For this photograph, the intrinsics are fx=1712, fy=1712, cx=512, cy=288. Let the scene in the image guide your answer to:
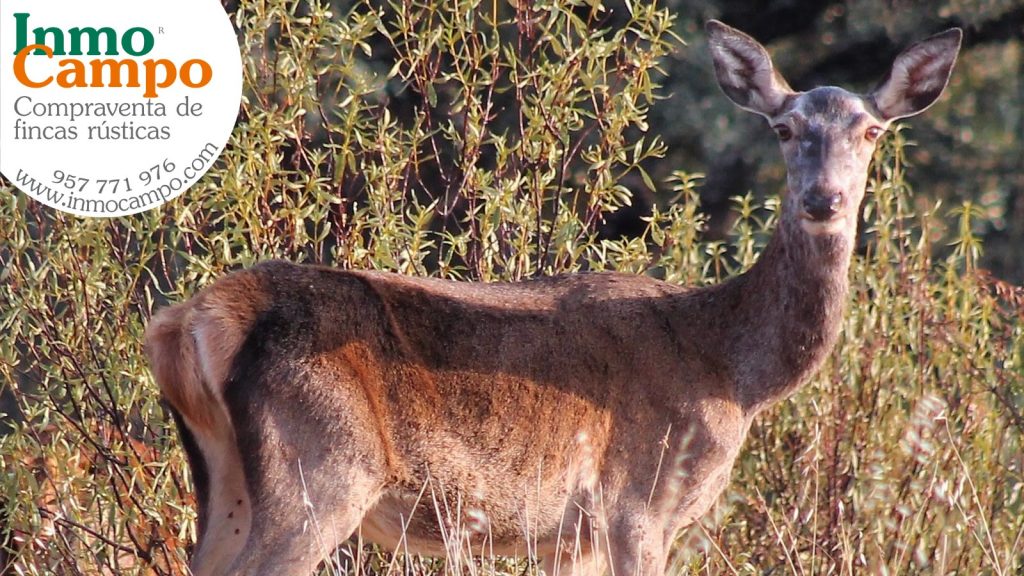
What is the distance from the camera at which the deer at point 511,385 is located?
5703 millimetres

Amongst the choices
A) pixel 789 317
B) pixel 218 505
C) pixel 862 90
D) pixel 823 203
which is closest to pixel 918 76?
pixel 823 203

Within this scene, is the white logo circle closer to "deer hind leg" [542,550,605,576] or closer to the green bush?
the green bush

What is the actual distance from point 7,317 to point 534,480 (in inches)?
88.4

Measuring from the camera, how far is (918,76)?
6.86 metres

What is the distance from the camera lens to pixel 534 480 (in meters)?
6.19

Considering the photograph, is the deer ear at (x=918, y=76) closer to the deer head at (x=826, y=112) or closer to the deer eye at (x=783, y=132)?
the deer head at (x=826, y=112)

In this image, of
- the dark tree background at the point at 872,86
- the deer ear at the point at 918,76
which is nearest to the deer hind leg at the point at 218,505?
the deer ear at the point at 918,76

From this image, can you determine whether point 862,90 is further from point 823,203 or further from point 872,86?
point 823,203

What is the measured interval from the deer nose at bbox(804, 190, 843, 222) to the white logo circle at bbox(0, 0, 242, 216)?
255 cm

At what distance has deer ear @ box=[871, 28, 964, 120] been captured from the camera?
22.2 ft

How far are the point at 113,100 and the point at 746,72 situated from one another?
116 inches

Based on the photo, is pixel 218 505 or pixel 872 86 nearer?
pixel 218 505

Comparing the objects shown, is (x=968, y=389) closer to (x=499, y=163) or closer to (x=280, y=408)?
(x=499, y=163)

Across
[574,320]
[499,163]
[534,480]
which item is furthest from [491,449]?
[499,163]
